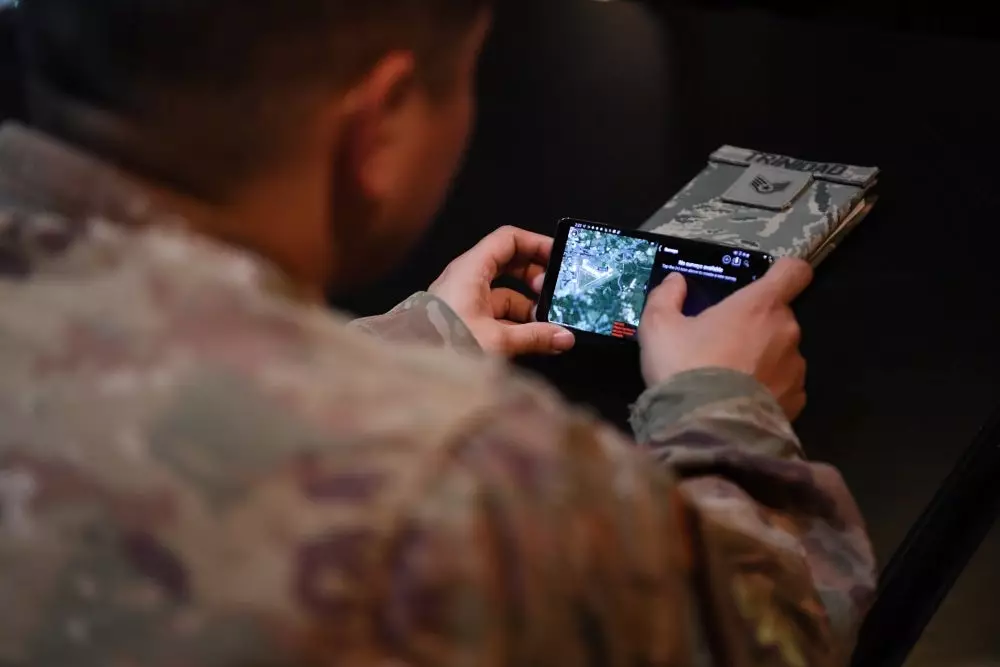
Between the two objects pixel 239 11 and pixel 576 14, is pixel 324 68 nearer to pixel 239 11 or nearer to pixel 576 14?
pixel 239 11

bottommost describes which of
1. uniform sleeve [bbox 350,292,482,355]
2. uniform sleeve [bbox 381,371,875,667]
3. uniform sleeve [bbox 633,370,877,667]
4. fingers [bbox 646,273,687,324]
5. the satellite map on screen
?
uniform sleeve [bbox 350,292,482,355]

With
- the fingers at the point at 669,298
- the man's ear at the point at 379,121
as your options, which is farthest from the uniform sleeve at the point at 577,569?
the fingers at the point at 669,298

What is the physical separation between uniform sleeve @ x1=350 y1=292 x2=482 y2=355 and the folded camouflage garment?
0.88ft

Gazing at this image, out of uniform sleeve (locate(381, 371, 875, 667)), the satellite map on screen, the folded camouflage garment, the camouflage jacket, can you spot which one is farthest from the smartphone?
the camouflage jacket

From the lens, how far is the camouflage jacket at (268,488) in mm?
374

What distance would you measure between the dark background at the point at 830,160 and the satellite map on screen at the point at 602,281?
0.10ft

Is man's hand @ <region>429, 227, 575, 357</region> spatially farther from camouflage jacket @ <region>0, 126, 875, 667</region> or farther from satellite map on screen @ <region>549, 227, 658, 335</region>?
camouflage jacket @ <region>0, 126, 875, 667</region>

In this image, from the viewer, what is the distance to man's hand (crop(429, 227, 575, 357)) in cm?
93

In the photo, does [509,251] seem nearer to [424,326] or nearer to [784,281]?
[424,326]

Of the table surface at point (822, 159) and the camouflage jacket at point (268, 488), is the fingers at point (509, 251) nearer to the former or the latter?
the table surface at point (822, 159)

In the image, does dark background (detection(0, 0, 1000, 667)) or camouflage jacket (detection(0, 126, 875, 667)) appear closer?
camouflage jacket (detection(0, 126, 875, 667))

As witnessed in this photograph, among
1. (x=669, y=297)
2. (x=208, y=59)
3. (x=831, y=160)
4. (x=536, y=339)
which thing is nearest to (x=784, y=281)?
(x=669, y=297)

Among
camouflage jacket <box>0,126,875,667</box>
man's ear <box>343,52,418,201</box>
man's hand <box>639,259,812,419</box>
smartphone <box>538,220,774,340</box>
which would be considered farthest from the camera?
smartphone <box>538,220,774,340</box>

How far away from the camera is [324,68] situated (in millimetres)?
491
